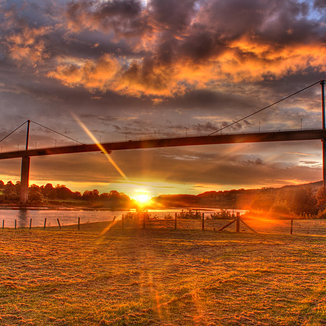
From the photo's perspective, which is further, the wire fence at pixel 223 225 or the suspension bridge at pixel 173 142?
the suspension bridge at pixel 173 142

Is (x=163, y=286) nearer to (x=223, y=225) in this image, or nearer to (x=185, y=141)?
(x=223, y=225)

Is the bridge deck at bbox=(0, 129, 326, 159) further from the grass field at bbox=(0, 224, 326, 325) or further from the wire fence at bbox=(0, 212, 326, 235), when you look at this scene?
the grass field at bbox=(0, 224, 326, 325)

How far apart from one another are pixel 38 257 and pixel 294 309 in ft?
25.7

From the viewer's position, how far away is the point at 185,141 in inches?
1976

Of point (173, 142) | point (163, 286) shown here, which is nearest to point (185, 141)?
point (173, 142)

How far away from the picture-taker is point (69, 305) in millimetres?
5355

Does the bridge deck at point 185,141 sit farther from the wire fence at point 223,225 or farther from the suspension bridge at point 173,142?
the wire fence at point 223,225

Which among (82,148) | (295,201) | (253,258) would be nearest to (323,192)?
(295,201)

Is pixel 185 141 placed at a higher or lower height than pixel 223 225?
higher

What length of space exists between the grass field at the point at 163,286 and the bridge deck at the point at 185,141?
34144 mm

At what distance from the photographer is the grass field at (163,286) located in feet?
15.8

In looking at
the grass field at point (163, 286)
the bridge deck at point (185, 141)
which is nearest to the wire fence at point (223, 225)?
the grass field at point (163, 286)

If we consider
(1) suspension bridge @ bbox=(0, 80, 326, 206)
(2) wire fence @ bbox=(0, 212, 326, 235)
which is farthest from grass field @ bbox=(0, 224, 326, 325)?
(1) suspension bridge @ bbox=(0, 80, 326, 206)

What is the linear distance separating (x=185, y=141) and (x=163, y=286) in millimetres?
44335
